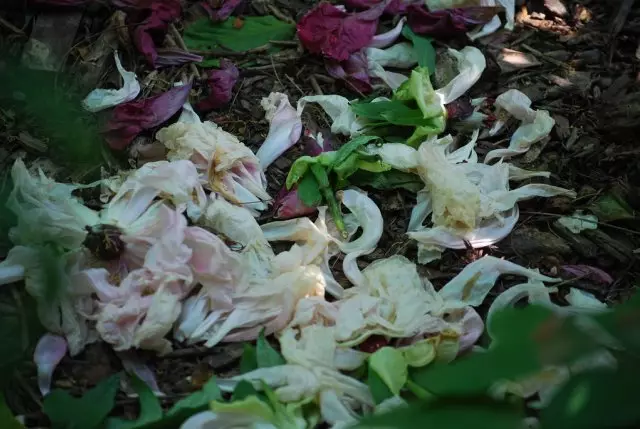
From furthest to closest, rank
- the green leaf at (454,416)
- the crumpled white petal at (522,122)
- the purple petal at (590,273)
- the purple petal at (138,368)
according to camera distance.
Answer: the crumpled white petal at (522,122) < the purple petal at (590,273) < the purple petal at (138,368) < the green leaf at (454,416)

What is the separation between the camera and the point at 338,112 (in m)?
1.95

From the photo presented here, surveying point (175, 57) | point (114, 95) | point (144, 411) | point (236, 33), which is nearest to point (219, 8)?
point (236, 33)

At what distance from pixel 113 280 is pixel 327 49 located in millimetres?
863

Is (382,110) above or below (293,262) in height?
above

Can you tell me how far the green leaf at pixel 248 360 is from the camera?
145cm

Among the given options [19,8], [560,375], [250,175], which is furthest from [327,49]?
[560,375]

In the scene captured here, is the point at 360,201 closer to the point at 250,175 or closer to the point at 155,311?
the point at 250,175

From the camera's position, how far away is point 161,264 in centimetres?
150

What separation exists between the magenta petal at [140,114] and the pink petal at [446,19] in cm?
67

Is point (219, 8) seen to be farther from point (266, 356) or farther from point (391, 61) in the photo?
point (266, 356)

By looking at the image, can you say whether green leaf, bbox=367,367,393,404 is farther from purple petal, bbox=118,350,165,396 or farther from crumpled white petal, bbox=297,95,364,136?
crumpled white petal, bbox=297,95,364,136

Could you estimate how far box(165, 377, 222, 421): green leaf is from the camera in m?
1.33

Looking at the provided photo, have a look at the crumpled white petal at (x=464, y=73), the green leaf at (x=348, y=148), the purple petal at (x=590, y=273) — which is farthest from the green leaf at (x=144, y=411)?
the crumpled white petal at (x=464, y=73)

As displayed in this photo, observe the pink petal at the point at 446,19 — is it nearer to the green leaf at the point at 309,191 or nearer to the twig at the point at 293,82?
the twig at the point at 293,82
